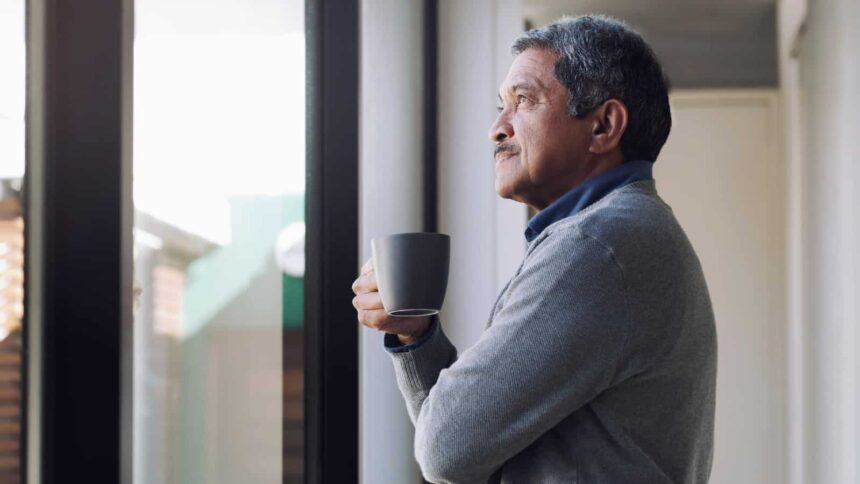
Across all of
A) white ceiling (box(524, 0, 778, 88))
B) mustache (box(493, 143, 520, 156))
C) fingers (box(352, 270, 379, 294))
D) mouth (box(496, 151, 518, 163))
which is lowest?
fingers (box(352, 270, 379, 294))

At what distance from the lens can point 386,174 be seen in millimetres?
2150

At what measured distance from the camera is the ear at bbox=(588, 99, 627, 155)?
1.16m

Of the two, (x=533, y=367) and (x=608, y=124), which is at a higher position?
(x=608, y=124)

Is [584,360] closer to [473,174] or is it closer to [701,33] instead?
[473,174]

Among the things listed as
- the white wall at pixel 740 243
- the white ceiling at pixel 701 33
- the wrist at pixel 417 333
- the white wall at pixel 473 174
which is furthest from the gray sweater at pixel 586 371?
the white wall at pixel 740 243

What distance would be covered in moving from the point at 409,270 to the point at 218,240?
648 mm

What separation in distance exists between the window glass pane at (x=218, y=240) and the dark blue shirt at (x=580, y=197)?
37cm

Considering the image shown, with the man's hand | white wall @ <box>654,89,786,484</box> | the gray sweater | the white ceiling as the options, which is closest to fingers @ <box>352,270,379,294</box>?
the man's hand

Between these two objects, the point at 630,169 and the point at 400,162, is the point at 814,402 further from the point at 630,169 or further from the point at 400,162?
the point at 630,169

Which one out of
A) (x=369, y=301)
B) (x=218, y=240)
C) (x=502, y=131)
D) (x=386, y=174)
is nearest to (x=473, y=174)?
(x=386, y=174)

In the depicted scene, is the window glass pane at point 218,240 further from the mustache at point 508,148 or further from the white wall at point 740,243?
the white wall at point 740,243

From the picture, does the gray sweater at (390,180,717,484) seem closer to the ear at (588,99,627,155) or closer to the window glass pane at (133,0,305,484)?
the ear at (588,99,627,155)

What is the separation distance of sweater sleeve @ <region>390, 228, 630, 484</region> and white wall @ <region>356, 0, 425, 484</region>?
1.00m

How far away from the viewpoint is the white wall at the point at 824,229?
3033mm
